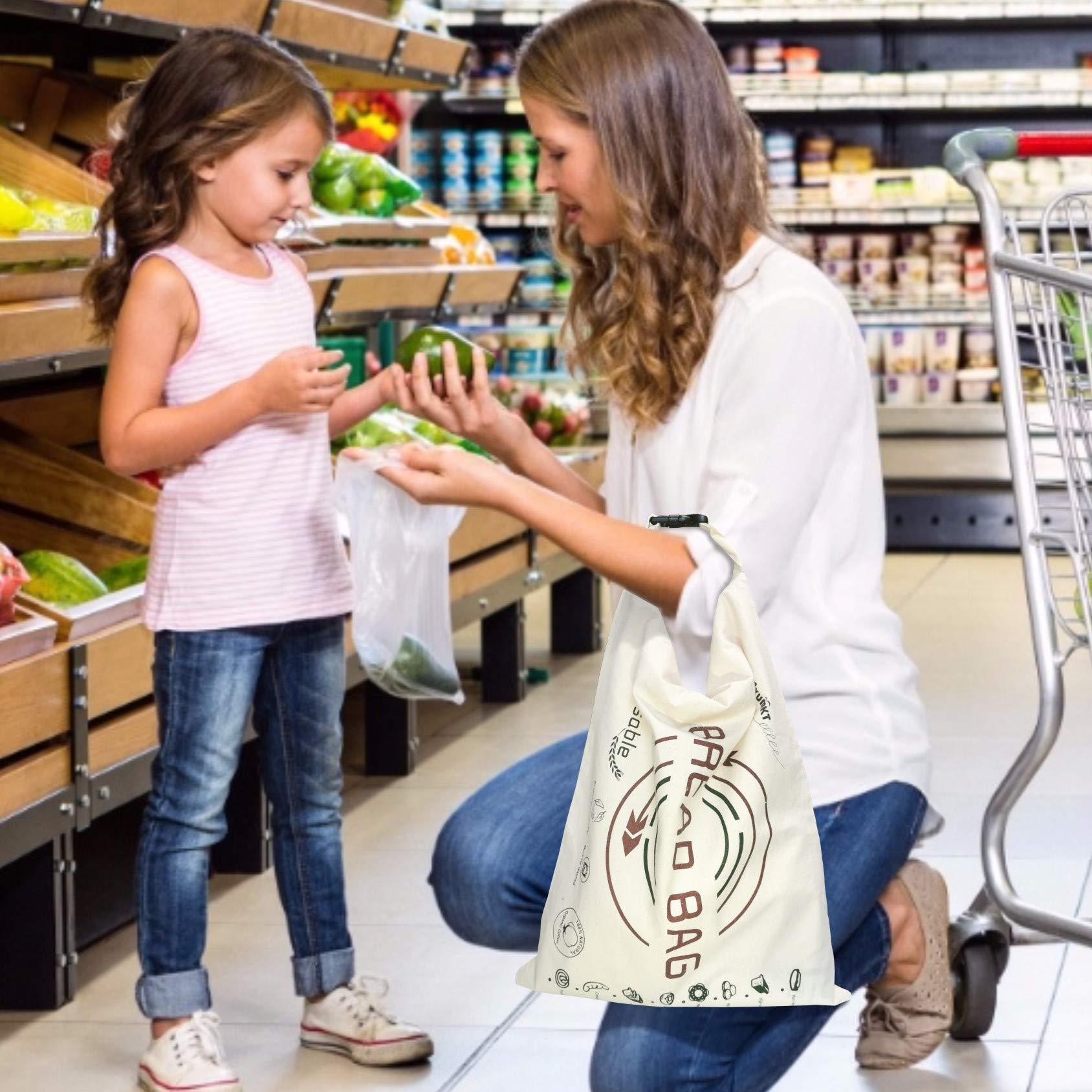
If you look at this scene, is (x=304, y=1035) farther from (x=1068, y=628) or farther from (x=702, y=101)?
(x=702, y=101)

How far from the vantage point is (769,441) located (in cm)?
191

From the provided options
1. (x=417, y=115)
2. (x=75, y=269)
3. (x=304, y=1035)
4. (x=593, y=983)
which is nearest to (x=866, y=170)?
(x=417, y=115)

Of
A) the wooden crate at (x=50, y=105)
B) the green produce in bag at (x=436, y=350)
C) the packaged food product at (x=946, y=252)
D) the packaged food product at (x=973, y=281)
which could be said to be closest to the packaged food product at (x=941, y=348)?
the packaged food product at (x=973, y=281)

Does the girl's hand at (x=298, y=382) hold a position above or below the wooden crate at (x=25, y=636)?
above

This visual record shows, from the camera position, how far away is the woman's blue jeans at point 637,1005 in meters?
1.92

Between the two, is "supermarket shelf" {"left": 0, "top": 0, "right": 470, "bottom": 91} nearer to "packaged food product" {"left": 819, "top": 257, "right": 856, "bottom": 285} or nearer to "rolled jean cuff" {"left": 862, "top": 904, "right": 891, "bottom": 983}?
"rolled jean cuff" {"left": 862, "top": 904, "right": 891, "bottom": 983}

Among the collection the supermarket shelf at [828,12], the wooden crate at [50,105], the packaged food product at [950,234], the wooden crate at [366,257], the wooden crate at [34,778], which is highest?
the supermarket shelf at [828,12]

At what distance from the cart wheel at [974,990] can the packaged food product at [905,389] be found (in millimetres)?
5258

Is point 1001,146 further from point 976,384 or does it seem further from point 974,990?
point 976,384

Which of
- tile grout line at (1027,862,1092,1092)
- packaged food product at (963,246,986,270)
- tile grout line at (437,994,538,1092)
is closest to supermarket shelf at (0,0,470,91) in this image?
tile grout line at (437,994,538,1092)

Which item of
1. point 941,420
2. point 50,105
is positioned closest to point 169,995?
point 50,105

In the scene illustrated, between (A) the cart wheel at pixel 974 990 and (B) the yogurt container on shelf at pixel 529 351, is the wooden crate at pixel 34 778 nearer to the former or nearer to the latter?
(A) the cart wheel at pixel 974 990

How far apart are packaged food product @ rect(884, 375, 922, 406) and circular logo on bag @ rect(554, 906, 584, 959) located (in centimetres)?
602

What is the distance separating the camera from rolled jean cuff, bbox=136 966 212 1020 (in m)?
2.47
